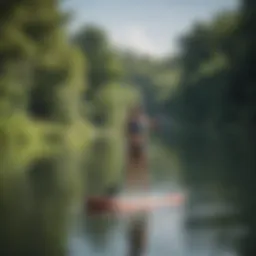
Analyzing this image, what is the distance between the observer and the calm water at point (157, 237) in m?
2.42

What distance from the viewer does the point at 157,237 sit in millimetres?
2498

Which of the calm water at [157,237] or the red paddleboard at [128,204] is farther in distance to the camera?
the red paddleboard at [128,204]

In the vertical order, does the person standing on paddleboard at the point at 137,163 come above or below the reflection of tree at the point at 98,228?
above

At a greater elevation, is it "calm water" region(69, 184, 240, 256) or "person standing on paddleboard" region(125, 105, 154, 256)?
"person standing on paddleboard" region(125, 105, 154, 256)

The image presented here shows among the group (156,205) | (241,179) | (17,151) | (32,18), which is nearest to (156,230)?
(156,205)

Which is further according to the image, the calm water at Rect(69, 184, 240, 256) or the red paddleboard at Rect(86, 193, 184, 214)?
the red paddleboard at Rect(86, 193, 184, 214)

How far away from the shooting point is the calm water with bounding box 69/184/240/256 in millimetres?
2416

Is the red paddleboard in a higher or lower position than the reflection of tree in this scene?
higher

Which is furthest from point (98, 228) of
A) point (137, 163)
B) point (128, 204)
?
point (137, 163)

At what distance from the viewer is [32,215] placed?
8.71 feet

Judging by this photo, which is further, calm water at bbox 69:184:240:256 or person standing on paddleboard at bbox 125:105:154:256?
person standing on paddleboard at bbox 125:105:154:256

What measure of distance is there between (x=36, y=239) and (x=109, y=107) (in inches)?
20.1

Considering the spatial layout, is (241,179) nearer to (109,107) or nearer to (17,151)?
(109,107)

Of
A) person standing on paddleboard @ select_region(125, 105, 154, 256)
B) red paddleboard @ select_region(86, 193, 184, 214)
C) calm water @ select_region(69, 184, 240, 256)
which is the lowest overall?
calm water @ select_region(69, 184, 240, 256)
